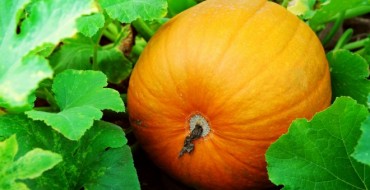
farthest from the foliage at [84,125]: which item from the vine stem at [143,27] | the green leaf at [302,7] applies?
the vine stem at [143,27]

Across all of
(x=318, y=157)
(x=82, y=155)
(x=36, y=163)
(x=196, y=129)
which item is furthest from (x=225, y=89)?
(x=36, y=163)

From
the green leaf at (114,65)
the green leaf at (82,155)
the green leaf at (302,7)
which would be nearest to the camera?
the green leaf at (82,155)

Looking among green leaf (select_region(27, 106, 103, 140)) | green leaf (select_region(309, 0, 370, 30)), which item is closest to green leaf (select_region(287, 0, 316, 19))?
green leaf (select_region(309, 0, 370, 30))

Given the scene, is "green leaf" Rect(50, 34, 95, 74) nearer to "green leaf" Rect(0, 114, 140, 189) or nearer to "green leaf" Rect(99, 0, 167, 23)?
"green leaf" Rect(99, 0, 167, 23)

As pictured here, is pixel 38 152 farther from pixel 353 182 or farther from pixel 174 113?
pixel 353 182

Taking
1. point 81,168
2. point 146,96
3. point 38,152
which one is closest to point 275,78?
point 146,96

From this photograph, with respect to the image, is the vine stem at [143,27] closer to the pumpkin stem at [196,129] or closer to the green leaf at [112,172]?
the pumpkin stem at [196,129]
